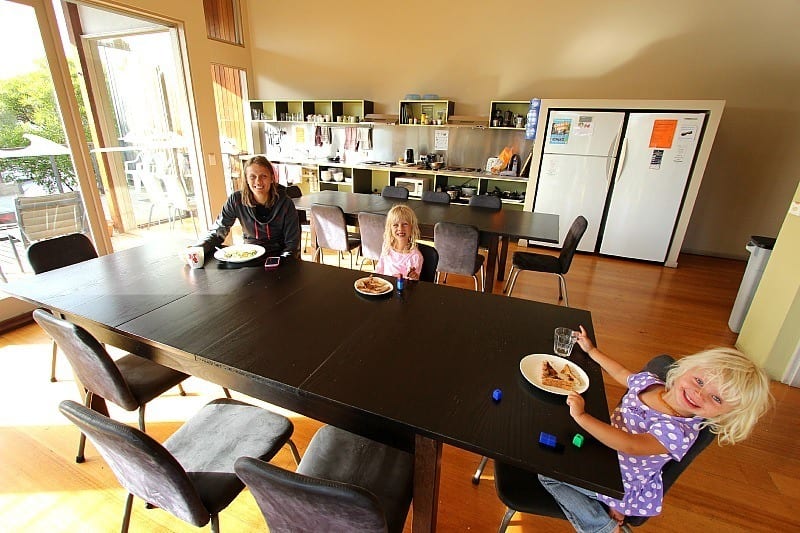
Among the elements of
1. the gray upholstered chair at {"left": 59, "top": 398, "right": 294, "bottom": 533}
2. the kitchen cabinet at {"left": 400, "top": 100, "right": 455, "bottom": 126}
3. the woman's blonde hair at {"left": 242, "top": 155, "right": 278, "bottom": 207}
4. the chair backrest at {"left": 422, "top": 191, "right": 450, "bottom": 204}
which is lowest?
the gray upholstered chair at {"left": 59, "top": 398, "right": 294, "bottom": 533}

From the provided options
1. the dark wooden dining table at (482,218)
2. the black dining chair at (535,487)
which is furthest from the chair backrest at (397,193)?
the black dining chair at (535,487)

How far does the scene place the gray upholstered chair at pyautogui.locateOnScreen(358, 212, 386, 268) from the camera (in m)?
2.99

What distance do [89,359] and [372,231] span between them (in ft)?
6.75

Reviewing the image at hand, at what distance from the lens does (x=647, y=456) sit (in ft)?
3.25

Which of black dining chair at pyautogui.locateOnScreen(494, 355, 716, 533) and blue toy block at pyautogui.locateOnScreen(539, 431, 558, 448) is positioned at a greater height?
blue toy block at pyautogui.locateOnScreen(539, 431, 558, 448)

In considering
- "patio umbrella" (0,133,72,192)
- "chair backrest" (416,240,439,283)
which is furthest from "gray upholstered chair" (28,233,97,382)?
"chair backrest" (416,240,439,283)

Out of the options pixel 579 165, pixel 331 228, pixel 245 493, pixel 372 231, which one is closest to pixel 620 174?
pixel 579 165

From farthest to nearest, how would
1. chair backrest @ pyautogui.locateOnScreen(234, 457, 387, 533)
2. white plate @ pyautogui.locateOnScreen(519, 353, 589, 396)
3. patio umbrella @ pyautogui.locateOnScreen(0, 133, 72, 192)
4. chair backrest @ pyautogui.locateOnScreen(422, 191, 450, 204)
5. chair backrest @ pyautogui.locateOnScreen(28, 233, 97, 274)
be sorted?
chair backrest @ pyautogui.locateOnScreen(422, 191, 450, 204) → patio umbrella @ pyautogui.locateOnScreen(0, 133, 72, 192) → chair backrest @ pyautogui.locateOnScreen(28, 233, 97, 274) → white plate @ pyautogui.locateOnScreen(519, 353, 589, 396) → chair backrest @ pyautogui.locateOnScreen(234, 457, 387, 533)

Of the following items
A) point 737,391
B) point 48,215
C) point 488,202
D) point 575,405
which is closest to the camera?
point 737,391

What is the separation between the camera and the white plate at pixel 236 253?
6.60 feet

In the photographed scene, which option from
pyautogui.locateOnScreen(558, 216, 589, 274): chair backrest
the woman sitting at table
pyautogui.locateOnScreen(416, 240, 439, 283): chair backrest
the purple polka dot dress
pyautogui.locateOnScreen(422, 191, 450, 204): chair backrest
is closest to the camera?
the purple polka dot dress

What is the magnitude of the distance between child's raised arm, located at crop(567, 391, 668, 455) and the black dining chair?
0.10m

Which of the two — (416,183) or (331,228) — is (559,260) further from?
(416,183)

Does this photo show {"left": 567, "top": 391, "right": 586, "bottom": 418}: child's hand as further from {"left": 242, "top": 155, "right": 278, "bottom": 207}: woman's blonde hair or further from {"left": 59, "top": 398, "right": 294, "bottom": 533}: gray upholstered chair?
{"left": 242, "top": 155, "right": 278, "bottom": 207}: woman's blonde hair
